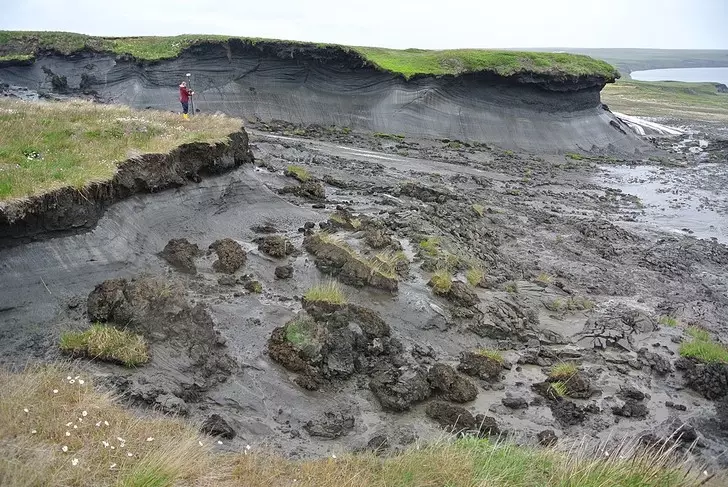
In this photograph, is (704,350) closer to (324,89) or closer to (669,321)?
(669,321)

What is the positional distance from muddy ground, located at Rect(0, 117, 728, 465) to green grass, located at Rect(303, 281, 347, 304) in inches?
10.7

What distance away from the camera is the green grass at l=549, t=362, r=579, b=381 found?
1012 cm

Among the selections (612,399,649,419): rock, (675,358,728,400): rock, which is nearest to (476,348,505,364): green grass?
(612,399,649,419): rock

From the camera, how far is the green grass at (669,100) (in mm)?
65875

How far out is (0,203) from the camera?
28.1ft

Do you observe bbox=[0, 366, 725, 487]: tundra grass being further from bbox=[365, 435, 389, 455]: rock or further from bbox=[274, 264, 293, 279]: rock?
bbox=[274, 264, 293, 279]: rock

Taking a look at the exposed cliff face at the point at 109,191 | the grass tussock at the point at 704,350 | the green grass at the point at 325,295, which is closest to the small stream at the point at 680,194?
the grass tussock at the point at 704,350

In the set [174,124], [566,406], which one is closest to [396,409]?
[566,406]

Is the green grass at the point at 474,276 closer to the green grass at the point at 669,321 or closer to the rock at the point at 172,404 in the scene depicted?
the green grass at the point at 669,321

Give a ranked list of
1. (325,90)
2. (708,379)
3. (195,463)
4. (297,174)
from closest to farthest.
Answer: (195,463) < (708,379) < (297,174) < (325,90)

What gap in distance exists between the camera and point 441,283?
476 inches

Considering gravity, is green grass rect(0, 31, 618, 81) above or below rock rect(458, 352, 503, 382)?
above

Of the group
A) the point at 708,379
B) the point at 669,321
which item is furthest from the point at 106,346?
the point at 669,321

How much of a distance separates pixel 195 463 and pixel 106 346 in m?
3.92
